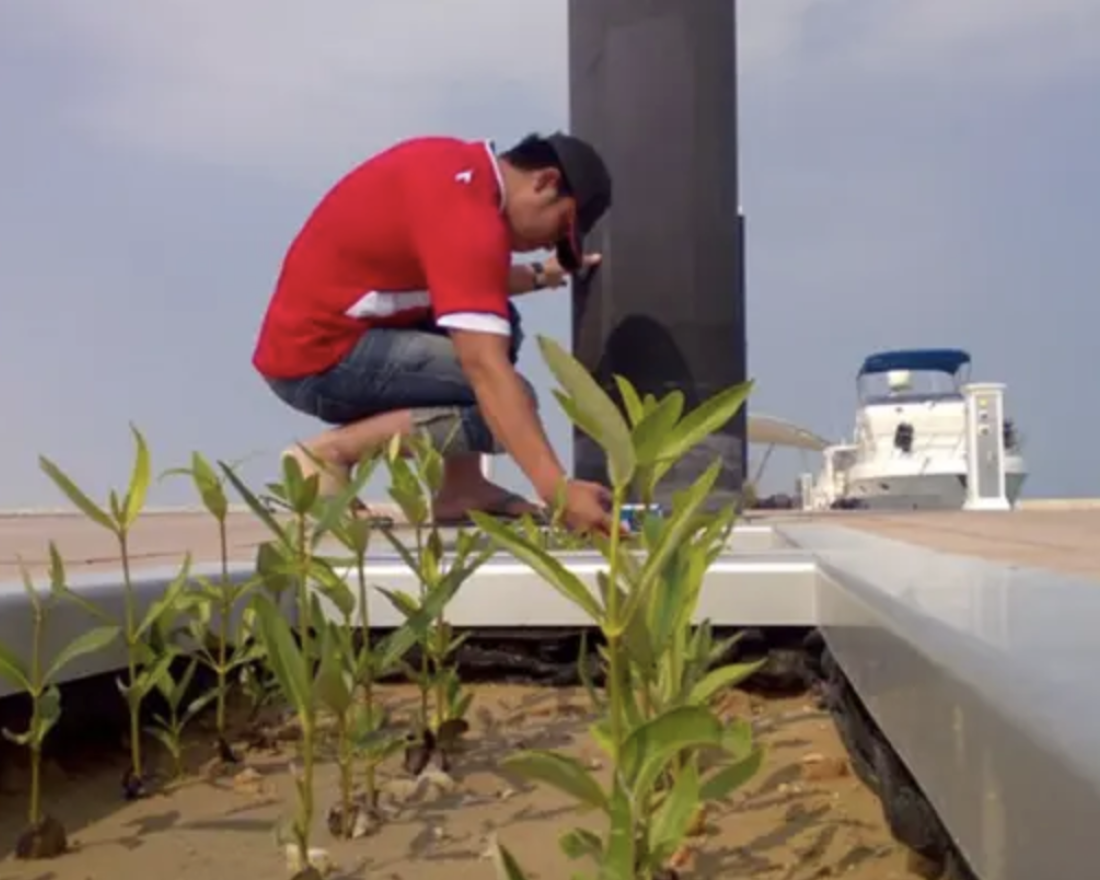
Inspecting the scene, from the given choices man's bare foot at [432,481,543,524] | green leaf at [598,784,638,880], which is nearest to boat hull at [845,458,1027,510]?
man's bare foot at [432,481,543,524]

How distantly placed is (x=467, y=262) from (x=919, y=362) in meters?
13.1

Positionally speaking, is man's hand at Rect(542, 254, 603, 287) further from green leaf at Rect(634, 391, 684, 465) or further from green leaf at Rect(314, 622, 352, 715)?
green leaf at Rect(634, 391, 684, 465)

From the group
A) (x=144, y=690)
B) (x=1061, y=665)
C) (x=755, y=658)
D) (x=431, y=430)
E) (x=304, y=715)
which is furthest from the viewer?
(x=431, y=430)

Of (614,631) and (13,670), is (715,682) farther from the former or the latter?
(13,670)

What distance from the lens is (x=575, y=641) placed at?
1.48m

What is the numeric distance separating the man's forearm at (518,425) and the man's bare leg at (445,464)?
16.0 inches

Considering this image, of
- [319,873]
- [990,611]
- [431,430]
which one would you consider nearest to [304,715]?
[319,873]

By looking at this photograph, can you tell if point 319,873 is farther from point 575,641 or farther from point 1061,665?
point 575,641

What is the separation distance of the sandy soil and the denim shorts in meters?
1.53

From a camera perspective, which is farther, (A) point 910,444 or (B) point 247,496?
(A) point 910,444

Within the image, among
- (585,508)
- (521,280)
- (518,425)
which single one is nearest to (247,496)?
(585,508)

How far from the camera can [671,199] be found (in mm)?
2863

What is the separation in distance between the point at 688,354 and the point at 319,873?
7.05 ft

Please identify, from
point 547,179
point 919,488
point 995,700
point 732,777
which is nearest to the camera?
point 995,700
